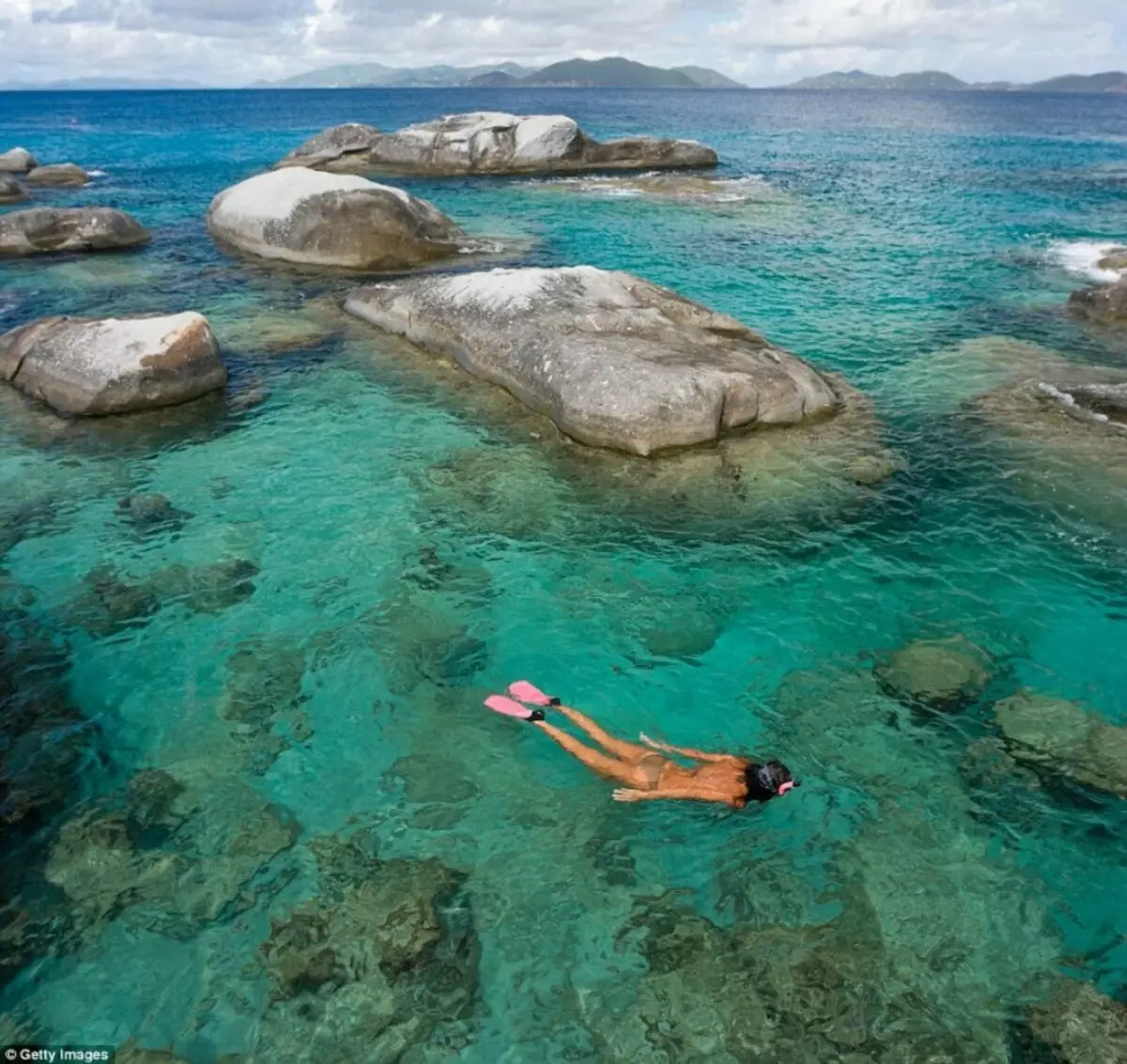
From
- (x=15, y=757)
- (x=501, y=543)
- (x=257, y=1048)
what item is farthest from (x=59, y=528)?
(x=257, y=1048)

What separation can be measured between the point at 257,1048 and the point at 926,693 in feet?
28.3

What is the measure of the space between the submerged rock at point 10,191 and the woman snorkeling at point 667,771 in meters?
45.7

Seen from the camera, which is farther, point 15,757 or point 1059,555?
point 1059,555

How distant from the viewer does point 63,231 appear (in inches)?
1204

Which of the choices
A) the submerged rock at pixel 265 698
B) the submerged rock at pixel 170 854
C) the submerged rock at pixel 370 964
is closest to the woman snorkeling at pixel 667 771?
the submerged rock at pixel 370 964

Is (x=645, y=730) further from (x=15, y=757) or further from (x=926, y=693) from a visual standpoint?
(x=15, y=757)

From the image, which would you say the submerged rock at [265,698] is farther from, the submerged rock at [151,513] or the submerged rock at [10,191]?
the submerged rock at [10,191]

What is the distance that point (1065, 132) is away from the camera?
95.0 meters

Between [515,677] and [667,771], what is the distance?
102 inches

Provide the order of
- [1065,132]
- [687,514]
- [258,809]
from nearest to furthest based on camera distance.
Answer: [258,809]
[687,514]
[1065,132]

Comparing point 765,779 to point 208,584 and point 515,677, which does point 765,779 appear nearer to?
point 515,677

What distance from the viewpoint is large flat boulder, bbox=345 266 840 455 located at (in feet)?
52.5

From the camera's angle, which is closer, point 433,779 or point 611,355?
point 433,779
